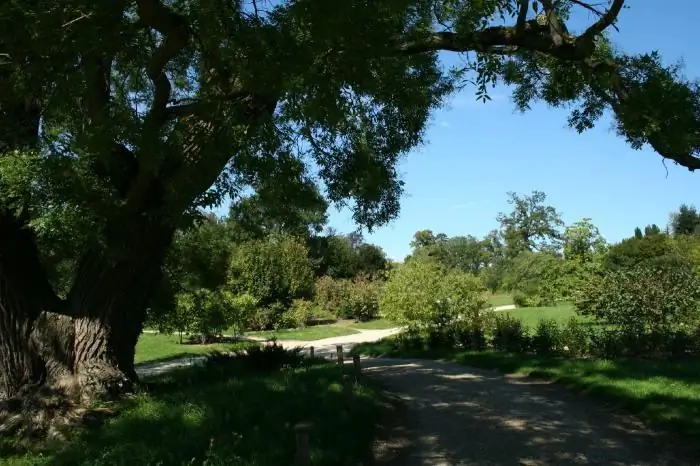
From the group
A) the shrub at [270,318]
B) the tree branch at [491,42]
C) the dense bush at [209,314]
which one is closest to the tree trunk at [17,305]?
the tree branch at [491,42]

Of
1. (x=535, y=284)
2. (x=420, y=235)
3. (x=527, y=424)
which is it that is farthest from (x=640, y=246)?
(x=420, y=235)

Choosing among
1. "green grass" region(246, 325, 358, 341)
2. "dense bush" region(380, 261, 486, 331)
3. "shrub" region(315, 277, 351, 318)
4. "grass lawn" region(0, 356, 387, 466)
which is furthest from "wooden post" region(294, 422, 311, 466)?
"shrub" region(315, 277, 351, 318)

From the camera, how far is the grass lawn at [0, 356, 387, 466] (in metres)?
6.29

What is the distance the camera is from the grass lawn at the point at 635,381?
849 cm

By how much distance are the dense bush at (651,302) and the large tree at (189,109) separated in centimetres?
613

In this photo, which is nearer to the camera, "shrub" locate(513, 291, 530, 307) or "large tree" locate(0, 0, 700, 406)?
"large tree" locate(0, 0, 700, 406)

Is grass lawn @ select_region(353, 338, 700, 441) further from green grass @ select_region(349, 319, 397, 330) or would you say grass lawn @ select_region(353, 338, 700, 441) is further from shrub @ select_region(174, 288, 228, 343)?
green grass @ select_region(349, 319, 397, 330)

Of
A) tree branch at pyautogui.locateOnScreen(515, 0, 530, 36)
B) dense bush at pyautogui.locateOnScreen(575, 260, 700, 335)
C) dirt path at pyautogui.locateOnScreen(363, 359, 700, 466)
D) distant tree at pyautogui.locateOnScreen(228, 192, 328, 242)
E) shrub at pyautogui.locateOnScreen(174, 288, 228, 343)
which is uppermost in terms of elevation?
tree branch at pyautogui.locateOnScreen(515, 0, 530, 36)

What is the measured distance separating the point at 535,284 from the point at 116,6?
43705mm

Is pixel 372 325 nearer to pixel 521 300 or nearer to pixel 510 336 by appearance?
pixel 521 300

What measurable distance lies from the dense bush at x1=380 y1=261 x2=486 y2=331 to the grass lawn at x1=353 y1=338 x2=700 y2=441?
3629mm

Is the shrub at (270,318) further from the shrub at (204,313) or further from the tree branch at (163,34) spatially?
the tree branch at (163,34)

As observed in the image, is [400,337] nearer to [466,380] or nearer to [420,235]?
[466,380]

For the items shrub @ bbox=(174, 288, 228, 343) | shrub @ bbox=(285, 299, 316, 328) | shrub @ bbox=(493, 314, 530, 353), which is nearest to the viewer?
shrub @ bbox=(493, 314, 530, 353)
